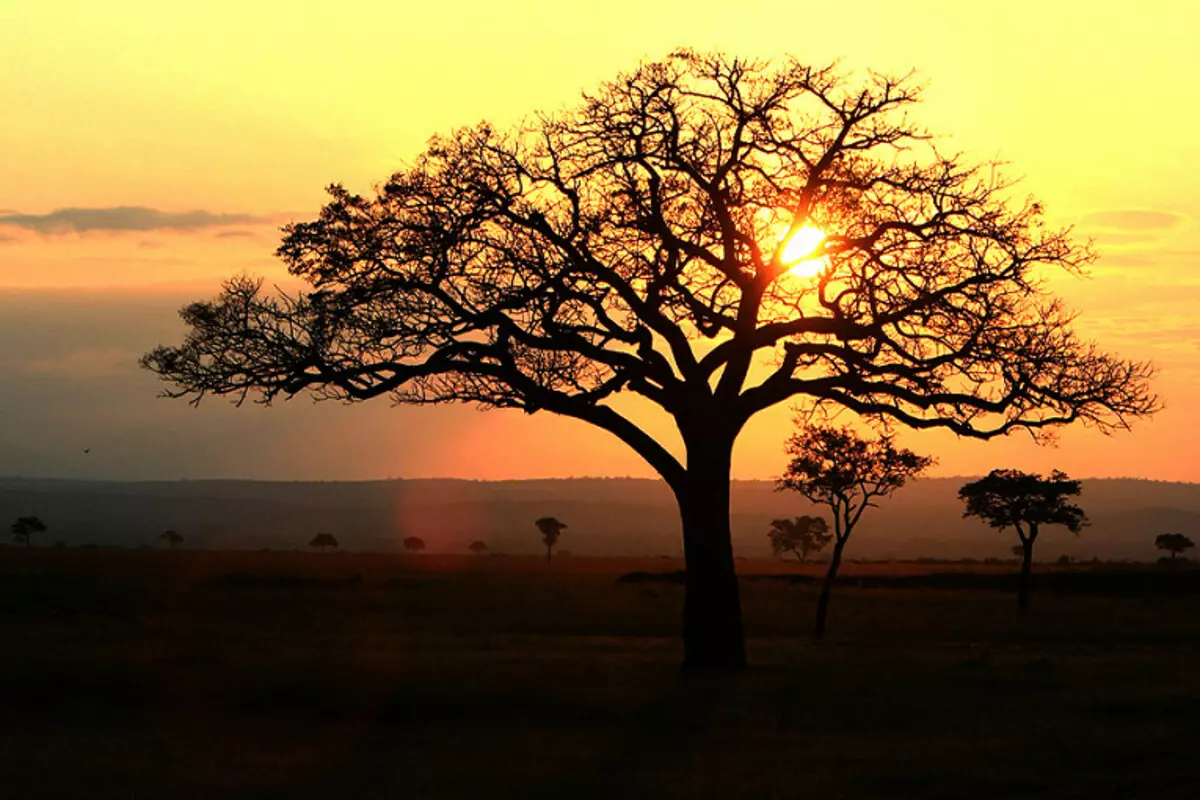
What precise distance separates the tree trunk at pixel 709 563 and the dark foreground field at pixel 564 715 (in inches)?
37.6

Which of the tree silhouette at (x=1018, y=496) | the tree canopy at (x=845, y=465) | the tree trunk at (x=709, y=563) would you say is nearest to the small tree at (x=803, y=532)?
the tree silhouette at (x=1018, y=496)

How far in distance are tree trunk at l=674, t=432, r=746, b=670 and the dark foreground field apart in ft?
3.14

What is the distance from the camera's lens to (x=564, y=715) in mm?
21078

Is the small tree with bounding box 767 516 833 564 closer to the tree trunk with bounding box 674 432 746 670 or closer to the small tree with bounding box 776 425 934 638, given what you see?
the small tree with bounding box 776 425 934 638

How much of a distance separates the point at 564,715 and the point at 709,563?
4.83m

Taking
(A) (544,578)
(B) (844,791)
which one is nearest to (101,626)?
(B) (844,791)

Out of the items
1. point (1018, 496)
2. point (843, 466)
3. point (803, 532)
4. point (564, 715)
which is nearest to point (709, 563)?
point (564, 715)

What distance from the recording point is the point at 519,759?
17.6 metres

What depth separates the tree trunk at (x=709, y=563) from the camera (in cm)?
2448

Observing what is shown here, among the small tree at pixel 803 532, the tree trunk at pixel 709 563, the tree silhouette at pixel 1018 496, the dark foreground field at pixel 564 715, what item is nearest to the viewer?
the dark foreground field at pixel 564 715

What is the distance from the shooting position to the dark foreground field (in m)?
16.0

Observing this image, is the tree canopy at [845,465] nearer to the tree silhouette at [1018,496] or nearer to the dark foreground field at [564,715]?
the dark foreground field at [564,715]

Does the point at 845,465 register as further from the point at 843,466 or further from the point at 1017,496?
the point at 1017,496

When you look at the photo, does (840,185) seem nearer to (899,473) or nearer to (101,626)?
(899,473)
